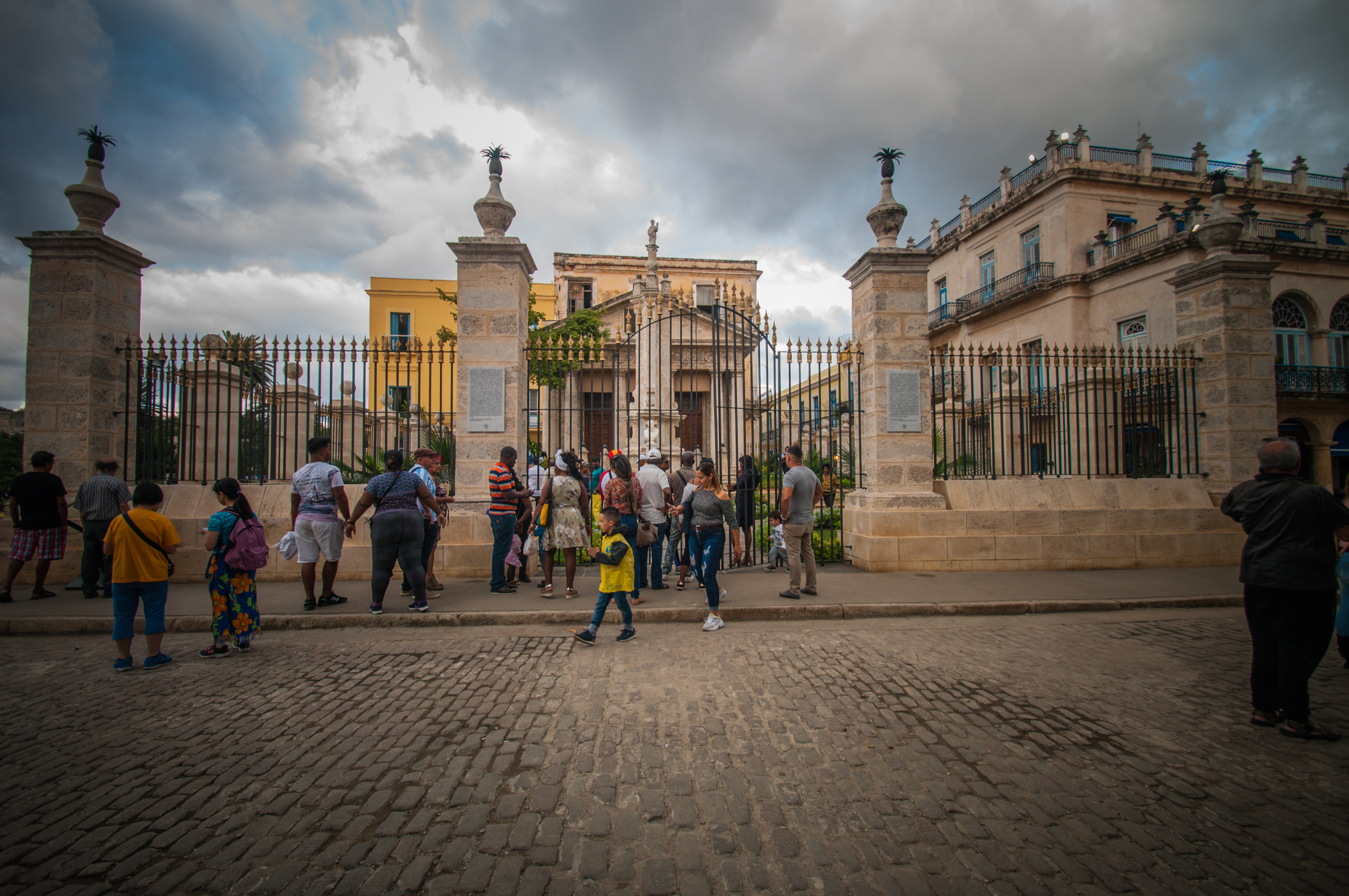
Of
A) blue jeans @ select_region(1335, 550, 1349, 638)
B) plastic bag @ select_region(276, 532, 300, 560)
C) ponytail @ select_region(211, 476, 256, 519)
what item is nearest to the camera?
blue jeans @ select_region(1335, 550, 1349, 638)

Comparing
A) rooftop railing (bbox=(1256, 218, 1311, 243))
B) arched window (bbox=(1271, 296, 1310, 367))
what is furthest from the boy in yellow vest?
rooftop railing (bbox=(1256, 218, 1311, 243))

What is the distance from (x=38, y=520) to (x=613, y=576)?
7040 millimetres

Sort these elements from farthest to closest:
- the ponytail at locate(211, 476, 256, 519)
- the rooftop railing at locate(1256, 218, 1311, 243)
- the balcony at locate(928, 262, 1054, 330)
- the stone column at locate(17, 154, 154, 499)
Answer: the balcony at locate(928, 262, 1054, 330) → the rooftop railing at locate(1256, 218, 1311, 243) → the stone column at locate(17, 154, 154, 499) → the ponytail at locate(211, 476, 256, 519)

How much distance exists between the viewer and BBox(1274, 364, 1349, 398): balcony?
771 inches

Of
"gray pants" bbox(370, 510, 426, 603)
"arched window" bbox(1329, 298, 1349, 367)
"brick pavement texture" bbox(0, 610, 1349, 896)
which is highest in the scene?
"arched window" bbox(1329, 298, 1349, 367)

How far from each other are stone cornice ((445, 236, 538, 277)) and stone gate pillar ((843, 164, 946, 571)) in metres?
5.08

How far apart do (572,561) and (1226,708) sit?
573cm

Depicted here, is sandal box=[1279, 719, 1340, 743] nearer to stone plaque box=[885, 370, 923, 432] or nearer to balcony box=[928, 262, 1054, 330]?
stone plaque box=[885, 370, 923, 432]

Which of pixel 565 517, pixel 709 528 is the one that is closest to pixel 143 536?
pixel 565 517

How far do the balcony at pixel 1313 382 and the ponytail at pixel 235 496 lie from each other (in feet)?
94.7

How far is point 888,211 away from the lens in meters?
8.28

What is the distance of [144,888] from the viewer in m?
2.15

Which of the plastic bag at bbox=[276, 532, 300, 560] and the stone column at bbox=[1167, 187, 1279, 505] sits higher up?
the stone column at bbox=[1167, 187, 1279, 505]

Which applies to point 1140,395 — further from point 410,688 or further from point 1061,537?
point 410,688
